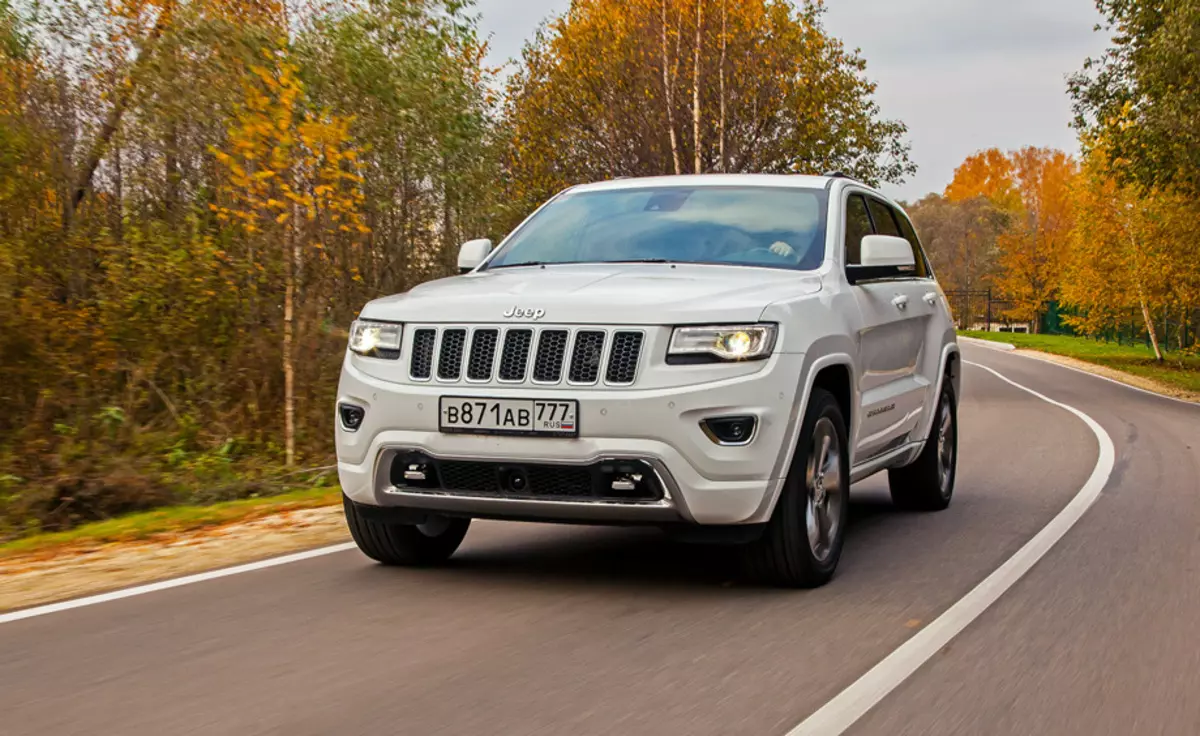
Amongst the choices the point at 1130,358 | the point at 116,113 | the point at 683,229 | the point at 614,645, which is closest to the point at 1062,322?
the point at 1130,358

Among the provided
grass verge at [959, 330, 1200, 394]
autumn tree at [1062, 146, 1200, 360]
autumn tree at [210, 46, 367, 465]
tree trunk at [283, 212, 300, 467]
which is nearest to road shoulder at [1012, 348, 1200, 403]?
grass verge at [959, 330, 1200, 394]

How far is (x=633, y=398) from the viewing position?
5703 mm

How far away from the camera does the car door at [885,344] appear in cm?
718

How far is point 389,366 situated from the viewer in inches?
243

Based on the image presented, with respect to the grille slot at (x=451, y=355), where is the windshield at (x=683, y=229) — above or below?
above

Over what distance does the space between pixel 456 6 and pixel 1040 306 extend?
61024mm

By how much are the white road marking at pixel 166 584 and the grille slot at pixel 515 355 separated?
182 cm

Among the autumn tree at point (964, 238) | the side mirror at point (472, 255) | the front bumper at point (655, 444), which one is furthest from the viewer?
the autumn tree at point (964, 238)

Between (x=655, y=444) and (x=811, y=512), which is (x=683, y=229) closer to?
(x=811, y=512)

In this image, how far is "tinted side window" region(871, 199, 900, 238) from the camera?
27.7 feet

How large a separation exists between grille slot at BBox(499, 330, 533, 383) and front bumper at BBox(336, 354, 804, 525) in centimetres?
7

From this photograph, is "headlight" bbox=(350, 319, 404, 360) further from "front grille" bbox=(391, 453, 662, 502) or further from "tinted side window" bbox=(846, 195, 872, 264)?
"tinted side window" bbox=(846, 195, 872, 264)

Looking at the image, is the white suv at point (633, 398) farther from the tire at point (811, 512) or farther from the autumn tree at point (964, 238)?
the autumn tree at point (964, 238)

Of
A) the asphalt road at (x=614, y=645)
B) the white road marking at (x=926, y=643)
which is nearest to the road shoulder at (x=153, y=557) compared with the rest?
the asphalt road at (x=614, y=645)
